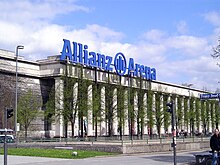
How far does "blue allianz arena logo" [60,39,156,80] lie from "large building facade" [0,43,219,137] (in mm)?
714

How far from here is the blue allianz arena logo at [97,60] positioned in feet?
235

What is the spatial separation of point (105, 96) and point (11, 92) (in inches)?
605

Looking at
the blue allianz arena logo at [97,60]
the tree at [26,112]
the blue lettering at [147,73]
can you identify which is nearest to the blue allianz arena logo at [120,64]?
the blue allianz arena logo at [97,60]

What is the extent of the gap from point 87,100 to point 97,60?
20.6 m

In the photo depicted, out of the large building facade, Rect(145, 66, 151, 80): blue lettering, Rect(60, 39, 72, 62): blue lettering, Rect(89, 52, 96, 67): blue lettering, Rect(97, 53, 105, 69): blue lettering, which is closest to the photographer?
the large building facade

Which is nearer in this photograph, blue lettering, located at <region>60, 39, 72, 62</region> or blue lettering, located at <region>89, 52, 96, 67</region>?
blue lettering, located at <region>60, 39, 72, 62</region>

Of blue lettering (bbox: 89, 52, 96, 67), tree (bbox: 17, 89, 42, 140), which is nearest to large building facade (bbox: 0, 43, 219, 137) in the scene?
blue lettering (bbox: 89, 52, 96, 67)

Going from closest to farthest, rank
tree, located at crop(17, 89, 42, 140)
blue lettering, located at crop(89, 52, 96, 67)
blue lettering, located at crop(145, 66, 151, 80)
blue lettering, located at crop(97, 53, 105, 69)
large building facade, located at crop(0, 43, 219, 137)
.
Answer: tree, located at crop(17, 89, 42, 140), large building facade, located at crop(0, 43, 219, 137), blue lettering, located at crop(89, 52, 96, 67), blue lettering, located at crop(97, 53, 105, 69), blue lettering, located at crop(145, 66, 151, 80)

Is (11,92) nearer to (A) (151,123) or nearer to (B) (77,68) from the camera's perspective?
(B) (77,68)

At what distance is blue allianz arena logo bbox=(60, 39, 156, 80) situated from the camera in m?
71.5

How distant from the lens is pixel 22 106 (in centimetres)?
6016

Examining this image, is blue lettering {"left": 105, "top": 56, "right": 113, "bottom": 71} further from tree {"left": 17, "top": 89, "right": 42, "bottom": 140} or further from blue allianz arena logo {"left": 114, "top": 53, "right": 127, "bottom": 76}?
tree {"left": 17, "top": 89, "right": 42, "bottom": 140}

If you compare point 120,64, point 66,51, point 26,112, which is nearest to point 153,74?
point 120,64

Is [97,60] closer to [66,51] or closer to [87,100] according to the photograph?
[66,51]
